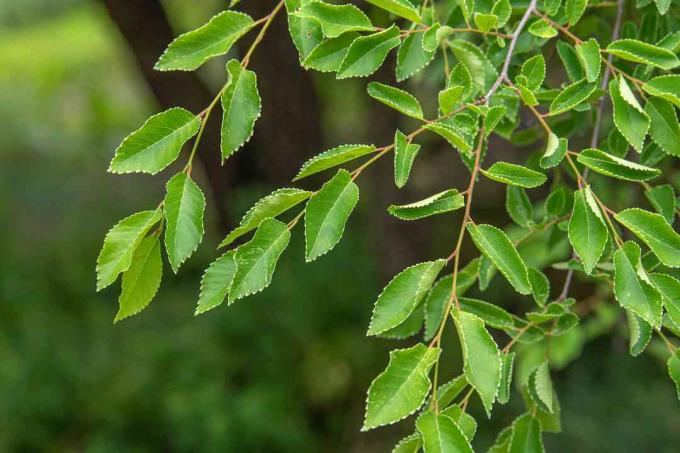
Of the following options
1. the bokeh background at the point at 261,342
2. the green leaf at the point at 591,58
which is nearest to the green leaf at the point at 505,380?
the green leaf at the point at 591,58

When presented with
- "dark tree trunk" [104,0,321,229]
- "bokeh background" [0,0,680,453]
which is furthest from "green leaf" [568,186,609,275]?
"dark tree trunk" [104,0,321,229]

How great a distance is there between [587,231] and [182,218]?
416mm

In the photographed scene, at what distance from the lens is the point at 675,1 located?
1.10 metres

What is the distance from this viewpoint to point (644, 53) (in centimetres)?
87

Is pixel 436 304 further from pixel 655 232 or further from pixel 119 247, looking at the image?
pixel 119 247

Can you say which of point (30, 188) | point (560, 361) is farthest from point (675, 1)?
point (30, 188)

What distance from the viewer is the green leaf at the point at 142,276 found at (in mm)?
896

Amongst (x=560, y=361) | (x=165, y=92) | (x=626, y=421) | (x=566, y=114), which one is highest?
(x=566, y=114)

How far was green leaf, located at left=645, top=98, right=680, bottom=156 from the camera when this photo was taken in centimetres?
90

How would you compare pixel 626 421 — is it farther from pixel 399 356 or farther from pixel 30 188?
pixel 30 188

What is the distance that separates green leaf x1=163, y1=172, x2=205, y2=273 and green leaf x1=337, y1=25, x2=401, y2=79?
20cm

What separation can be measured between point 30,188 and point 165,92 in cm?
261

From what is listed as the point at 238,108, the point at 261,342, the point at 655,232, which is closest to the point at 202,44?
the point at 238,108

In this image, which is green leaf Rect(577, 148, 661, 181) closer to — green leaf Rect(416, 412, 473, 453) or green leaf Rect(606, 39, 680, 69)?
green leaf Rect(606, 39, 680, 69)
